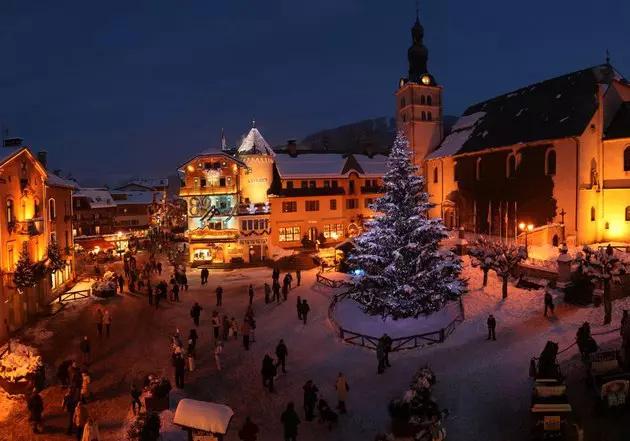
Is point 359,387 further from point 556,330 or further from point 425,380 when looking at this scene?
point 556,330

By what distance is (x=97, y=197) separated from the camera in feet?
227

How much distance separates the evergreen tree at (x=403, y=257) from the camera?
2236 cm

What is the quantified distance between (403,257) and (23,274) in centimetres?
1988

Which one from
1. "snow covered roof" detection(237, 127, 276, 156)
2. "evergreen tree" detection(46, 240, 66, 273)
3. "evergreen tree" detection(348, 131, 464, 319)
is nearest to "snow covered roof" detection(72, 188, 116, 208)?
"snow covered roof" detection(237, 127, 276, 156)

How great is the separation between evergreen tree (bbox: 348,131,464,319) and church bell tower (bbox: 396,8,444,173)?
27529 millimetres

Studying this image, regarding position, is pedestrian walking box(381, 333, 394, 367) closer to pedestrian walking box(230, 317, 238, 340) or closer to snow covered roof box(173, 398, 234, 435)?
snow covered roof box(173, 398, 234, 435)

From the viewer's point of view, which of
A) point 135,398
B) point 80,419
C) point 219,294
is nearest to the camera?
point 80,419

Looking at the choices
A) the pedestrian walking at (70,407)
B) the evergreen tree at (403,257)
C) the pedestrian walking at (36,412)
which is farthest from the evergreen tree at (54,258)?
the evergreen tree at (403,257)

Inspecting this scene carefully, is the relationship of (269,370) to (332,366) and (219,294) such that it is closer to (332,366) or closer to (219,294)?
(332,366)

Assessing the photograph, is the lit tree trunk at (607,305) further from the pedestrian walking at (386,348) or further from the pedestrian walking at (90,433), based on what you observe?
the pedestrian walking at (90,433)

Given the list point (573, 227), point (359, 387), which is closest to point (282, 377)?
point (359, 387)

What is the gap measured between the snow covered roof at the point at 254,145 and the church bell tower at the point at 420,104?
15433 mm

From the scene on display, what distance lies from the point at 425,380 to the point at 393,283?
9289 mm

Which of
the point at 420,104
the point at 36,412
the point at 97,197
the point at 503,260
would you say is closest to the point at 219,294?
the point at 36,412
